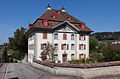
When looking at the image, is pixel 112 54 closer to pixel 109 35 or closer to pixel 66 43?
pixel 66 43

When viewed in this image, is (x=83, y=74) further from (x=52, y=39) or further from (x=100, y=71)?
(x=52, y=39)

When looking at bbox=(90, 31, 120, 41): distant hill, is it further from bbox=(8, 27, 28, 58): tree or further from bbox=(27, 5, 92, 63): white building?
bbox=(27, 5, 92, 63): white building

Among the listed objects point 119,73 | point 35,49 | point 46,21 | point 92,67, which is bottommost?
point 119,73

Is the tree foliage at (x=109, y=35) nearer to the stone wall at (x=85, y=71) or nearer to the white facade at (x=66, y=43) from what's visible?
the white facade at (x=66, y=43)

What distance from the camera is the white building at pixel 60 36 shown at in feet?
88.3

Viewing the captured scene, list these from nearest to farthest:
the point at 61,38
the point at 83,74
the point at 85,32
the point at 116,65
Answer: the point at 83,74
the point at 116,65
the point at 61,38
the point at 85,32

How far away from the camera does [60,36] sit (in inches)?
1129

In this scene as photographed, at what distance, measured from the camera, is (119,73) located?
15953 millimetres

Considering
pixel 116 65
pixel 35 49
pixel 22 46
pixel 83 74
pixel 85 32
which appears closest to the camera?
pixel 83 74

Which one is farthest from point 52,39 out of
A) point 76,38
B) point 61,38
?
point 76,38

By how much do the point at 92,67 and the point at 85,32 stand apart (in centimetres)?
1766

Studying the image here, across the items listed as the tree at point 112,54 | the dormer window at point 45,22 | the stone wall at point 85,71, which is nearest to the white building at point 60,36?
the dormer window at point 45,22

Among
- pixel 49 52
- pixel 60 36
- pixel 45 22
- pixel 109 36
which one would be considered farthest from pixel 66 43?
pixel 109 36

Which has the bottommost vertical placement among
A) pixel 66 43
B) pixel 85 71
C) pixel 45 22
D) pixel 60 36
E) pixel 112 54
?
pixel 85 71
